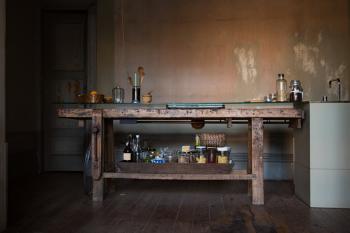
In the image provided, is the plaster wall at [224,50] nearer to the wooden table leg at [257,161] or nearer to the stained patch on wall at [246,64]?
the stained patch on wall at [246,64]

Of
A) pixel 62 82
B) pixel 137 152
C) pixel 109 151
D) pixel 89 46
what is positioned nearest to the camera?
pixel 137 152

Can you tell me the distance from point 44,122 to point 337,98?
4.14 m

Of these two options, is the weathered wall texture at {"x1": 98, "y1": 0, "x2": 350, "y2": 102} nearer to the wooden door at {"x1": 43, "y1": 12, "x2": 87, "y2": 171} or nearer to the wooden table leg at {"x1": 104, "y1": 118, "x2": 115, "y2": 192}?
the wooden door at {"x1": 43, "y1": 12, "x2": 87, "y2": 171}

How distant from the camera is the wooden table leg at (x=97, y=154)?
321 centimetres

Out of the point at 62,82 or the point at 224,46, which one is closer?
the point at 224,46

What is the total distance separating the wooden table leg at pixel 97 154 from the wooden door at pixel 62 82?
2274 mm

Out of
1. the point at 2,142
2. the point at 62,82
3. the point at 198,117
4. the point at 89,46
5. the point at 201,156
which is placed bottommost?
the point at 201,156

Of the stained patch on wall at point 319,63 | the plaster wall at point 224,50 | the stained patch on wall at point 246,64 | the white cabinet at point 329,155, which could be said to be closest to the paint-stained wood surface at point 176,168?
the white cabinet at point 329,155

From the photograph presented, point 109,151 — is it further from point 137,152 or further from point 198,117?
point 198,117

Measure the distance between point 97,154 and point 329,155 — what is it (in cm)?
200

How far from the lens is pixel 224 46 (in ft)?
15.8

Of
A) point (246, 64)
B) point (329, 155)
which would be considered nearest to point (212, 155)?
point (329, 155)

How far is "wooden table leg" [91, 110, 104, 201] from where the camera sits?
10.5ft

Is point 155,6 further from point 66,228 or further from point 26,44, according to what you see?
point 66,228
